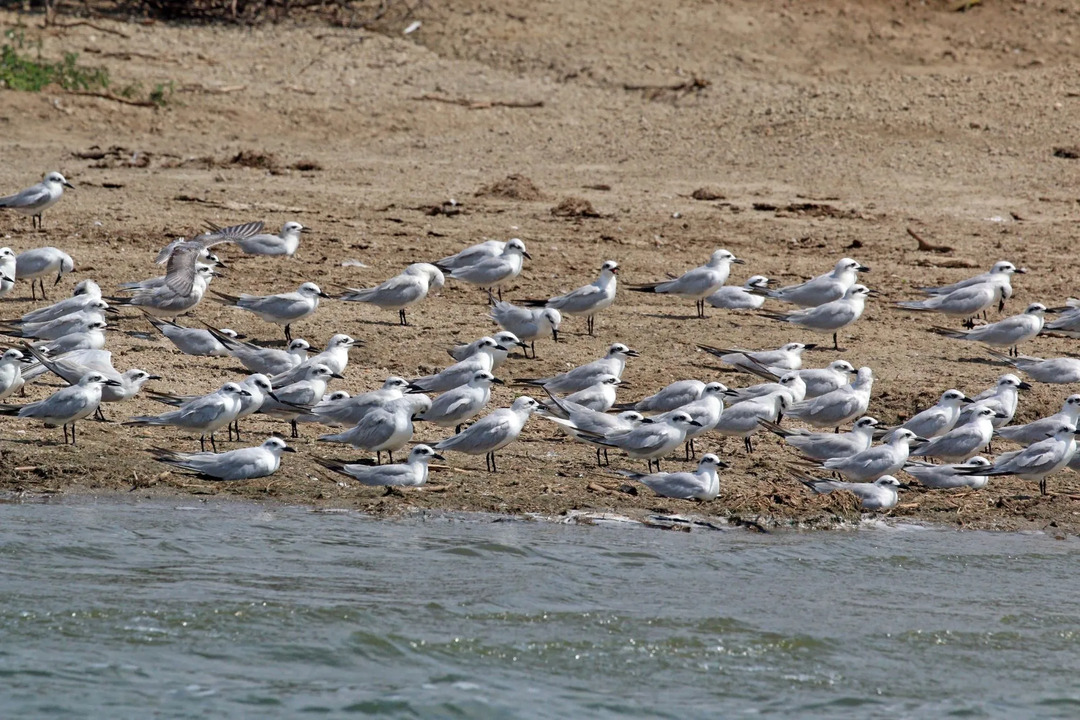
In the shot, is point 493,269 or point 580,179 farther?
point 580,179

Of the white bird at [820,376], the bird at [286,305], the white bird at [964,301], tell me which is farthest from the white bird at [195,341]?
the white bird at [964,301]

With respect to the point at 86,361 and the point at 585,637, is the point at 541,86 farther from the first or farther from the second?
the point at 585,637

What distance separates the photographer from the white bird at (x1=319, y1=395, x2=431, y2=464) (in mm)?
10586

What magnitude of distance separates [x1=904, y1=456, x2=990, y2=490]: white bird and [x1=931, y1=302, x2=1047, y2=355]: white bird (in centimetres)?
266

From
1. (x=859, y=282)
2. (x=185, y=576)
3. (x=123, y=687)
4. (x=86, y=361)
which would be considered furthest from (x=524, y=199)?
(x=123, y=687)

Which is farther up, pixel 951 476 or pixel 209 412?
pixel 209 412

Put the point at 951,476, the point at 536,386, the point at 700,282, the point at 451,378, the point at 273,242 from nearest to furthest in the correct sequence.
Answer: the point at 951,476
the point at 451,378
the point at 536,386
the point at 700,282
the point at 273,242

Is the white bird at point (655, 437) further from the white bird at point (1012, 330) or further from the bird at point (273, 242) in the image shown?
the bird at point (273, 242)

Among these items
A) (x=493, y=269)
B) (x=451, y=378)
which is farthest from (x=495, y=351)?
(x=493, y=269)

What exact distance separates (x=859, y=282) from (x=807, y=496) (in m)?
4.50

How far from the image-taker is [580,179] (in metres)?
17.1

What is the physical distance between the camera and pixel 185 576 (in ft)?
29.4

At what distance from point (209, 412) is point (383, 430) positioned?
110 cm

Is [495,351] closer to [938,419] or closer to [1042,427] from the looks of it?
[938,419]
